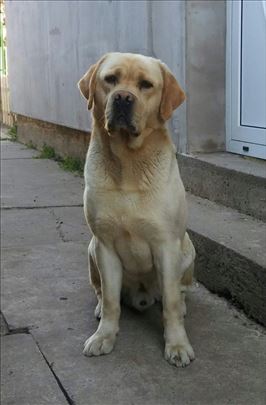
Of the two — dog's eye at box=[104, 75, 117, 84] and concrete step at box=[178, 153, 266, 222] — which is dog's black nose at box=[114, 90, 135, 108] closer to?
dog's eye at box=[104, 75, 117, 84]

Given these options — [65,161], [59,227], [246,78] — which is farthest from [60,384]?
[65,161]

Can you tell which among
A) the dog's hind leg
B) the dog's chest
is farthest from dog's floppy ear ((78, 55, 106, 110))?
the dog's hind leg

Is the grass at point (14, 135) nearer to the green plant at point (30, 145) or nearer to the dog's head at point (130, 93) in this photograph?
the green plant at point (30, 145)

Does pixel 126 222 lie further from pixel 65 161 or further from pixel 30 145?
pixel 30 145

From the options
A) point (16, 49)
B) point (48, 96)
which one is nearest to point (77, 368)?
point (48, 96)

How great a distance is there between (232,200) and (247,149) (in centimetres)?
51

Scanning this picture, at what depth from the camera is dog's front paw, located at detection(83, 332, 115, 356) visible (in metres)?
3.04

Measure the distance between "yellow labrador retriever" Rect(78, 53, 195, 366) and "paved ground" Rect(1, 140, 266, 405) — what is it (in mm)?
116

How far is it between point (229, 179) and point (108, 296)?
5.18 ft

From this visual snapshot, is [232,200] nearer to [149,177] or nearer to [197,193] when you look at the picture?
[197,193]

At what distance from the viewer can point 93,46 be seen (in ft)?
22.1

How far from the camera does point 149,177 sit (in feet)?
9.84

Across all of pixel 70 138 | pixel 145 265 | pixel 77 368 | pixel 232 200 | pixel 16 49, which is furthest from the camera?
pixel 16 49

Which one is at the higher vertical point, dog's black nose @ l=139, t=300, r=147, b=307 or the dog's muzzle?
the dog's muzzle
